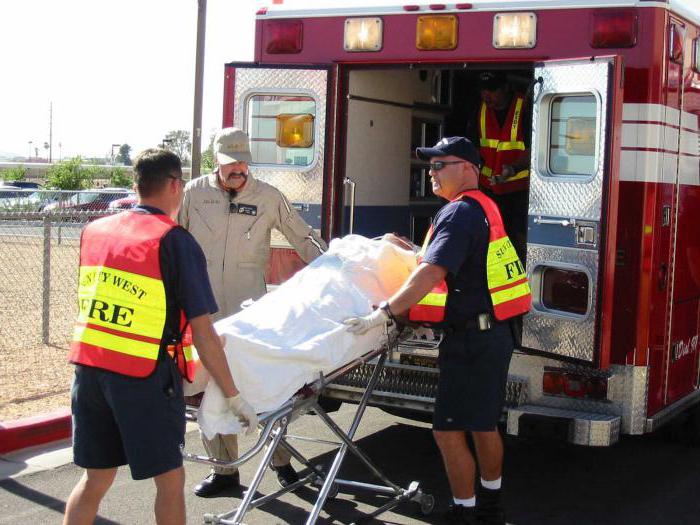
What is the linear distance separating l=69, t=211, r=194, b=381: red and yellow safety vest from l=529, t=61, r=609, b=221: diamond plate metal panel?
2438mm

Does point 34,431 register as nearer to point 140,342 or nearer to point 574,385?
point 140,342

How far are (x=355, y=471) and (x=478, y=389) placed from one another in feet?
5.13

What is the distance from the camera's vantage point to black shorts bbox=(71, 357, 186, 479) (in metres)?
3.41

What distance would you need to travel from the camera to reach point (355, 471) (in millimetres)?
5844

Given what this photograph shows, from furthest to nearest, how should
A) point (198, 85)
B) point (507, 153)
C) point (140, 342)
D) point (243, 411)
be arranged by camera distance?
point (198, 85), point (507, 153), point (243, 411), point (140, 342)

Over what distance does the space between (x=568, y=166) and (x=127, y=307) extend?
273 cm

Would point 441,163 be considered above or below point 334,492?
above

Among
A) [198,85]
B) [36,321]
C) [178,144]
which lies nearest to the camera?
[36,321]

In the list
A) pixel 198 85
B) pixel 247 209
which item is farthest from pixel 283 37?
pixel 198 85

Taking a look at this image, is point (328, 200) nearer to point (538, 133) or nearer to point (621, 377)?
point (538, 133)

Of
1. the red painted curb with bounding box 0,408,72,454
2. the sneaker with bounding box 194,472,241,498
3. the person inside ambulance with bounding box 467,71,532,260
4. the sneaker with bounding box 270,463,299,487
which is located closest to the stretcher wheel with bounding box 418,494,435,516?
the sneaker with bounding box 270,463,299,487

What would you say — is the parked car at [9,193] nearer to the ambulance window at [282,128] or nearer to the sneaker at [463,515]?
the ambulance window at [282,128]

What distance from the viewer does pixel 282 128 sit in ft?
20.4

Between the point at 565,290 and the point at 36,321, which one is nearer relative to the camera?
the point at 565,290
